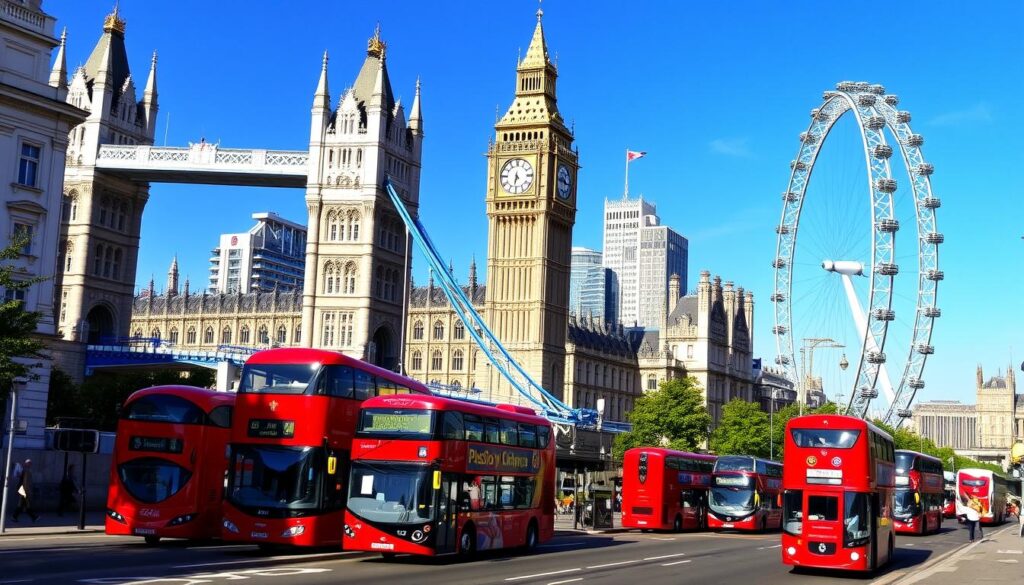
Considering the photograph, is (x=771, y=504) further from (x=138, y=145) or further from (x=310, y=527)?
(x=138, y=145)

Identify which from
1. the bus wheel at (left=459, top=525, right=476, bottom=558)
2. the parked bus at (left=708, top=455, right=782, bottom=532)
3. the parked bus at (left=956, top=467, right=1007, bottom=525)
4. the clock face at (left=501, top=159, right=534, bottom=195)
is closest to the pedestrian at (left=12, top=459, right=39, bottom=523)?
the bus wheel at (left=459, top=525, right=476, bottom=558)

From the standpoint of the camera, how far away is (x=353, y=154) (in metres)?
83.8

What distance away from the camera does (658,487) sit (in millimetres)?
50812

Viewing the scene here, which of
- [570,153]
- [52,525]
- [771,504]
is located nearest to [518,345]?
[570,153]

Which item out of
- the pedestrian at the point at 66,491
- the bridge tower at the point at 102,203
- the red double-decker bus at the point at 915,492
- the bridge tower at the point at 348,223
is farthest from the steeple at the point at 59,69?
the red double-decker bus at the point at 915,492

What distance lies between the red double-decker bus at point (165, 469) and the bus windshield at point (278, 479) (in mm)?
3069

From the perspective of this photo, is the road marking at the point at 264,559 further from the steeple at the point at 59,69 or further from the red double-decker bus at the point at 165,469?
the steeple at the point at 59,69

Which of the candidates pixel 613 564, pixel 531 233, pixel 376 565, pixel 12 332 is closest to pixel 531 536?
pixel 613 564

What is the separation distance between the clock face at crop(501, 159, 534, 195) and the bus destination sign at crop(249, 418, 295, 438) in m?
88.6

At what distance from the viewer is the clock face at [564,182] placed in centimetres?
11875

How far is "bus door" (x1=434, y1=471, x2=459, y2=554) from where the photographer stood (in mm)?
29250

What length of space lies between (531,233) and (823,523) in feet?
285

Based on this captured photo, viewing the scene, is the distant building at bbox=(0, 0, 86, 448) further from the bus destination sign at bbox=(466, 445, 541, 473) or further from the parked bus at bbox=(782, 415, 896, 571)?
the parked bus at bbox=(782, 415, 896, 571)

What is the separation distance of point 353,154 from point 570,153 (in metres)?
41.6
